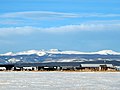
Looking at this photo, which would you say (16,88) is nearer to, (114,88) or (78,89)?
(78,89)

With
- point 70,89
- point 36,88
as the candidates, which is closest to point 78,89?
point 70,89

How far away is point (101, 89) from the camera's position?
154 feet

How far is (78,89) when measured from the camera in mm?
46906

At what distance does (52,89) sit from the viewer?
4697 cm

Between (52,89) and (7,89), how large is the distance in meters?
4.14

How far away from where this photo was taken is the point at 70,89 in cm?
4697

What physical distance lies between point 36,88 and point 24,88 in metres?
1.17

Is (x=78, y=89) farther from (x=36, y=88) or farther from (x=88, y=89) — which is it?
(x=36, y=88)

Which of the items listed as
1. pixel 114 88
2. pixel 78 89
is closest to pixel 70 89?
pixel 78 89

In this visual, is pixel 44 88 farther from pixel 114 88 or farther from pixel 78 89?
pixel 114 88

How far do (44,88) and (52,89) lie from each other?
137 cm

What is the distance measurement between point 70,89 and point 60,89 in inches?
36.8

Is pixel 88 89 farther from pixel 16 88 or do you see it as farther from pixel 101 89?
pixel 16 88

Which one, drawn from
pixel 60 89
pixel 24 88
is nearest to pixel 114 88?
pixel 60 89
